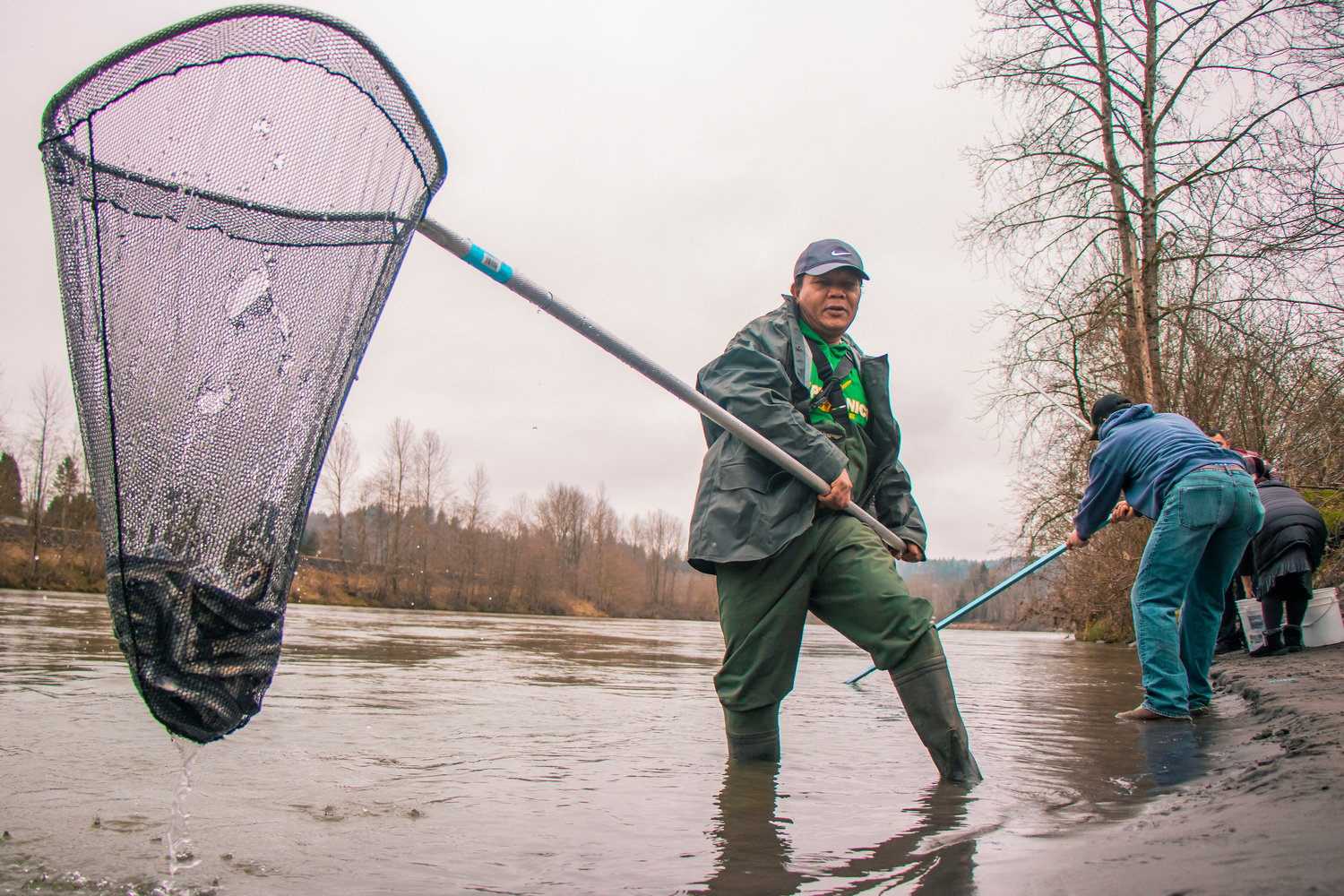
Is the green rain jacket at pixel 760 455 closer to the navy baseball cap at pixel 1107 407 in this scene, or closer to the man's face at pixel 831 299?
the man's face at pixel 831 299

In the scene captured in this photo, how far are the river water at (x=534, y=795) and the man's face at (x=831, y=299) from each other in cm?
154

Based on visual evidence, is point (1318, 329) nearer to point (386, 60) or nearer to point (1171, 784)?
point (1171, 784)

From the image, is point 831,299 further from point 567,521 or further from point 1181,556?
point 567,521

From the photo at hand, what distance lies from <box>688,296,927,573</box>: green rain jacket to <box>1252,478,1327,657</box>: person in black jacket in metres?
4.67

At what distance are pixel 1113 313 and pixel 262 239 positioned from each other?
12880 millimetres

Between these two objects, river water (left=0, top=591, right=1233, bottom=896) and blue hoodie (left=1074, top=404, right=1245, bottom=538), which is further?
blue hoodie (left=1074, top=404, right=1245, bottom=538)

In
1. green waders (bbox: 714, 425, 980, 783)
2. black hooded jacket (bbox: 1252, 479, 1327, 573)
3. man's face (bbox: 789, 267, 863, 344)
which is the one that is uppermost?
man's face (bbox: 789, 267, 863, 344)

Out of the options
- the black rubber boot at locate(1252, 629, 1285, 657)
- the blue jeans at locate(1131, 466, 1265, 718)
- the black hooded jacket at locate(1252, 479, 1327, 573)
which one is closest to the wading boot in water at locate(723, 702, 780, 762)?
the blue jeans at locate(1131, 466, 1265, 718)

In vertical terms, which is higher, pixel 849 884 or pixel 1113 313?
pixel 1113 313

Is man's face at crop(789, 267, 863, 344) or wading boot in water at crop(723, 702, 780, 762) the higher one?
man's face at crop(789, 267, 863, 344)

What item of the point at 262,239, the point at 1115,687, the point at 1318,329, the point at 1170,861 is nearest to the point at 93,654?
the point at 262,239

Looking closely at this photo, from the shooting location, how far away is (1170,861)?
155cm

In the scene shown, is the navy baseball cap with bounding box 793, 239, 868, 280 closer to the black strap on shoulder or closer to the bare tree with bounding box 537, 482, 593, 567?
the black strap on shoulder

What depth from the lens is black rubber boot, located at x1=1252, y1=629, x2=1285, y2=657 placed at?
700 centimetres
